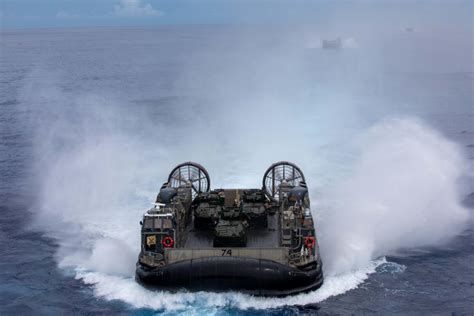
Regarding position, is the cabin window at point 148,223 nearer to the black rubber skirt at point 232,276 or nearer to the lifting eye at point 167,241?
the lifting eye at point 167,241

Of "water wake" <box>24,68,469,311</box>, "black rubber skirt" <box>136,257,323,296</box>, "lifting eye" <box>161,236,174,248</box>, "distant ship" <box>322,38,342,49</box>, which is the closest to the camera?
"black rubber skirt" <box>136,257,323,296</box>

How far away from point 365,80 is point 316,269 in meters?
71.5

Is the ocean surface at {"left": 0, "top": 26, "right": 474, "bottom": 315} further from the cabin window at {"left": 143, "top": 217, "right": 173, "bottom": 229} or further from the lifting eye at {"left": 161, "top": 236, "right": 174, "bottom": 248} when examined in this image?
the cabin window at {"left": 143, "top": 217, "right": 173, "bottom": 229}

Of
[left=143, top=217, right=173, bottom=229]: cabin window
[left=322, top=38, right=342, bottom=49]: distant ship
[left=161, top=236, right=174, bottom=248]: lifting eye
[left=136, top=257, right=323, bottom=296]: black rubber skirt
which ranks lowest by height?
[left=136, top=257, right=323, bottom=296]: black rubber skirt

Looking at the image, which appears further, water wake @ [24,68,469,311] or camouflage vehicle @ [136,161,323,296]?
water wake @ [24,68,469,311]

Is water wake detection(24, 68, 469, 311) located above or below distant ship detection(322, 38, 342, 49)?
below

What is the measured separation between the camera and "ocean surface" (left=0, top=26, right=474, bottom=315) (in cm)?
3269

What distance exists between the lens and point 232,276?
29.7 metres

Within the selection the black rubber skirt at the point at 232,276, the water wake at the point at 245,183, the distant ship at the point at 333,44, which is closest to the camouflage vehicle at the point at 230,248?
the black rubber skirt at the point at 232,276

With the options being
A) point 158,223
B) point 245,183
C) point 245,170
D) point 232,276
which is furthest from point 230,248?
point 245,170

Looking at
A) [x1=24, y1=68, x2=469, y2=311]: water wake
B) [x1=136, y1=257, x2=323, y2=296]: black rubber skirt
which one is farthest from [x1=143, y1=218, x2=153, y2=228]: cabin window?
[x1=24, y1=68, x2=469, y2=311]: water wake

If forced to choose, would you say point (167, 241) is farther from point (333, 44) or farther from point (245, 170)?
point (333, 44)

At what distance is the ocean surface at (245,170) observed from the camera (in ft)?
107

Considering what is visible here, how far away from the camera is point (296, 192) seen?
120 ft
